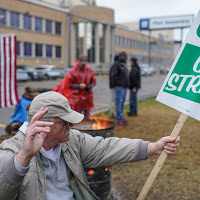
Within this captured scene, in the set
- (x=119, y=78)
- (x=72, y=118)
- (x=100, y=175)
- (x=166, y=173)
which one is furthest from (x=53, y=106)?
(x=119, y=78)

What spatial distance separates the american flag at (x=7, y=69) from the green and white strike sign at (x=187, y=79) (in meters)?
4.53

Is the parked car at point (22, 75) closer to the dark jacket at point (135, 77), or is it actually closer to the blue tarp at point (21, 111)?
the dark jacket at point (135, 77)

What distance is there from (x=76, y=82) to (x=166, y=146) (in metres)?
4.30

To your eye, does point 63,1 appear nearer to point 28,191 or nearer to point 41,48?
point 41,48

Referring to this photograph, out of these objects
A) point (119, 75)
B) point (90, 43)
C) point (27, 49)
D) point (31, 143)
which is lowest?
point (31, 143)

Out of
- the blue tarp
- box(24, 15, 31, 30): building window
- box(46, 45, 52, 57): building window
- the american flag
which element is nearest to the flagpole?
the blue tarp

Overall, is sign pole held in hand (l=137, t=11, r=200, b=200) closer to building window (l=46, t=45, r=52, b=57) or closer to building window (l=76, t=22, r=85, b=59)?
building window (l=46, t=45, r=52, b=57)

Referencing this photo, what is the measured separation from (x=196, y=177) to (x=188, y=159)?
0.76 metres

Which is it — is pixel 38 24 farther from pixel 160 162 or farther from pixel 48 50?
pixel 160 162

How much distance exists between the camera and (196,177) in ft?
14.6

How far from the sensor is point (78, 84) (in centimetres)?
620

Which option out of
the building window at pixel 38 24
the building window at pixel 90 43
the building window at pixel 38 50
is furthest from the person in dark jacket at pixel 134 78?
the building window at pixel 90 43

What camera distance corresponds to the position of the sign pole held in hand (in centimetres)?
205

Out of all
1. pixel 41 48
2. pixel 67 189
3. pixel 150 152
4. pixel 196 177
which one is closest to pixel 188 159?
pixel 196 177
